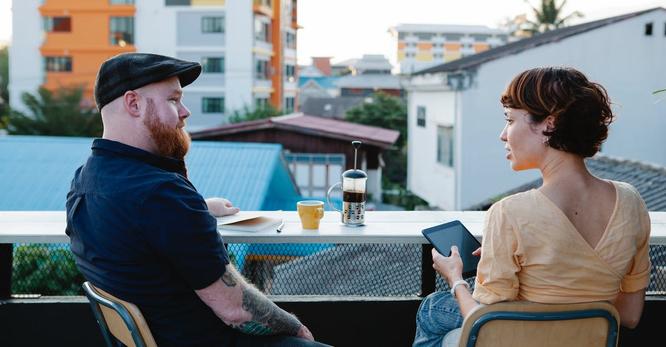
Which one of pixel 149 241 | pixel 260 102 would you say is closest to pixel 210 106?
pixel 260 102

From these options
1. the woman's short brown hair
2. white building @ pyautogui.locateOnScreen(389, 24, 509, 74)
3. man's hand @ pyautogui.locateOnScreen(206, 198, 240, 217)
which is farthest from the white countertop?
white building @ pyautogui.locateOnScreen(389, 24, 509, 74)

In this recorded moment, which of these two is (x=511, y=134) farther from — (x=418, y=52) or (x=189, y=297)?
(x=418, y=52)

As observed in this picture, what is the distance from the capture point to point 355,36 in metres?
38.4

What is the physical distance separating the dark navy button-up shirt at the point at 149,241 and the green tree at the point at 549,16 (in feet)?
129

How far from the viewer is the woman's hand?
6.24ft

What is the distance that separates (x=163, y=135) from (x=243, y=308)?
51 cm

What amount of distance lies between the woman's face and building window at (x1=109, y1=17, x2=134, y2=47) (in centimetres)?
3287

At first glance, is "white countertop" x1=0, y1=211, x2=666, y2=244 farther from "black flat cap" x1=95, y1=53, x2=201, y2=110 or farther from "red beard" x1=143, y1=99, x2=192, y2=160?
"black flat cap" x1=95, y1=53, x2=201, y2=110

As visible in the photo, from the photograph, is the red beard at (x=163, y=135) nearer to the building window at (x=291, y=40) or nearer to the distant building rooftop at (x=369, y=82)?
the building window at (x=291, y=40)

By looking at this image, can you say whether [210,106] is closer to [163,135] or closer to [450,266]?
[163,135]

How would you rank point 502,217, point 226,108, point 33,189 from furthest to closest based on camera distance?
1. point 226,108
2. point 33,189
3. point 502,217

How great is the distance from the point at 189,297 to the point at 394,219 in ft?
3.17

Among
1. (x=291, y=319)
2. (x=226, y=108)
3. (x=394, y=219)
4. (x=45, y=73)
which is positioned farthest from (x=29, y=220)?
(x=45, y=73)

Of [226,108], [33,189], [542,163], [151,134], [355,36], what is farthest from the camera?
[355,36]
